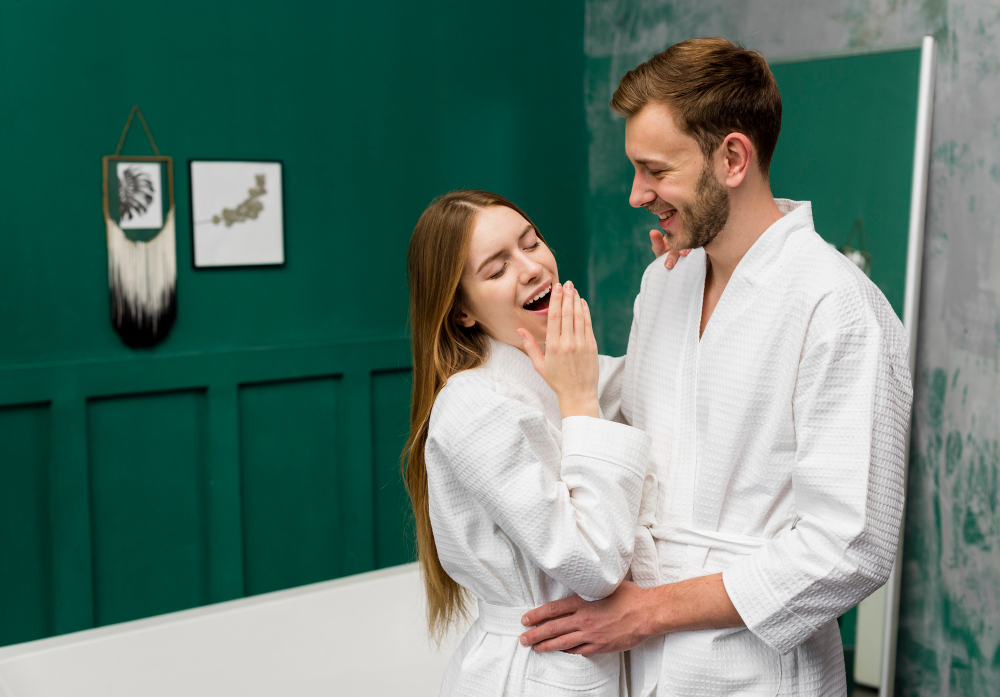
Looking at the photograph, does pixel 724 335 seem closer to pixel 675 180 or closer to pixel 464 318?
pixel 675 180

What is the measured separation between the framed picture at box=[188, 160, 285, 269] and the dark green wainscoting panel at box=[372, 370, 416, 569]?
1.94 feet

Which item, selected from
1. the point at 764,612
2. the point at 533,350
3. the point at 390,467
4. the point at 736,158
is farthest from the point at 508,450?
the point at 390,467

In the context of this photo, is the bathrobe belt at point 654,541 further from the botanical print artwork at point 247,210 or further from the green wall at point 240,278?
the botanical print artwork at point 247,210

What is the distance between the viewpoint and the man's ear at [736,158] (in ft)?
4.32

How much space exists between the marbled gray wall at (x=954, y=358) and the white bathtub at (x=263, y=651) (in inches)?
47.4

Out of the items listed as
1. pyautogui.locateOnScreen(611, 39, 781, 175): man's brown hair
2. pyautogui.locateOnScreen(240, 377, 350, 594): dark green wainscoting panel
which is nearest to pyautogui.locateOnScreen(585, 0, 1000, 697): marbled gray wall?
pyautogui.locateOnScreen(611, 39, 781, 175): man's brown hair

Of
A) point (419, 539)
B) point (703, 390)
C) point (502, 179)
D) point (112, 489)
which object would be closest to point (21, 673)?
point (112, 489)

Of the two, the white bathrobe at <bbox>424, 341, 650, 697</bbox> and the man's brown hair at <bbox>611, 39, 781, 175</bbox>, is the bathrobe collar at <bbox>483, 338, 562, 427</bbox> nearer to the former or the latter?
the white bathrobe at <bbox>424, 341, 650, 697</bbox>

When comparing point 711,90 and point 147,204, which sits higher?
point 711,90

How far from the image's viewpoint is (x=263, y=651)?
232cm

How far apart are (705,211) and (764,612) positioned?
576mm

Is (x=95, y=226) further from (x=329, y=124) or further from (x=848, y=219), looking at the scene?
(x=848, y=219)

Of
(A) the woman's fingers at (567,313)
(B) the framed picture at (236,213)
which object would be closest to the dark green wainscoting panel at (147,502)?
(B) the framed picture at (236,213)

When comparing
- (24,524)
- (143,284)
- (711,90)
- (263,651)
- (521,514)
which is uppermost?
(711,90)
